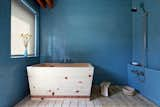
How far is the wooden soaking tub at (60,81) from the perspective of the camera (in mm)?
3178

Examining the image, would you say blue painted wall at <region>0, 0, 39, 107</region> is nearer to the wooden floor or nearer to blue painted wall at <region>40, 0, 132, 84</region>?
the wooden floor

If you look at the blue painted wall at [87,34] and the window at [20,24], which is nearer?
the window at [20,24]

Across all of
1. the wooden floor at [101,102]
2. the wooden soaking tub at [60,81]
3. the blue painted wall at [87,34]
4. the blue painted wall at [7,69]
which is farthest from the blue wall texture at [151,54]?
the blue painted wall at [7,69]

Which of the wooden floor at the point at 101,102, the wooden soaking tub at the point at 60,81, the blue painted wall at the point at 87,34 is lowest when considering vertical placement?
the wooden floor at the point at 101,102

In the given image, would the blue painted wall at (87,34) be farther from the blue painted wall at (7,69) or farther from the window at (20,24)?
the blue painted wall at (7,69)

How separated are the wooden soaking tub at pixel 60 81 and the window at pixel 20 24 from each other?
507mm

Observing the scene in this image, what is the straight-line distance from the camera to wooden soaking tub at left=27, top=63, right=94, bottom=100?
10.4ft

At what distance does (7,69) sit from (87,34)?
2.56 m

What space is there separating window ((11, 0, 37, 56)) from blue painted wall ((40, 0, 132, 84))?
48 centimetres

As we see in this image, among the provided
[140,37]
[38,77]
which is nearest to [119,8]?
[140,37]

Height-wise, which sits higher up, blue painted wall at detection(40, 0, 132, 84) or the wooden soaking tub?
blue painted wall at detection(40, 0, 132, 84)

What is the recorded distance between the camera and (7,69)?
8.73 feet

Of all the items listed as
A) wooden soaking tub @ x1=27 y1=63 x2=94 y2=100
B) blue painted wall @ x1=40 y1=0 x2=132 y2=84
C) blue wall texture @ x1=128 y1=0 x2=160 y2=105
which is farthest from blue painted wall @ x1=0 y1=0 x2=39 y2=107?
blue wall texture @ x1=128 y1=0 x2=160 y2=105

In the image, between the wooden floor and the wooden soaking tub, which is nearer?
the wooden floor
